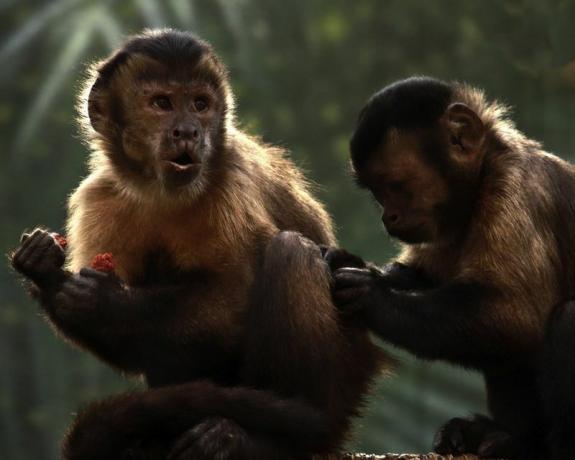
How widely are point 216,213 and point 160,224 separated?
1.02 ft

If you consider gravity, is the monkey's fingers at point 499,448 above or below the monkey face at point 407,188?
below

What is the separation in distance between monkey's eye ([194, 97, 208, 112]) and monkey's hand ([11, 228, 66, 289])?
1.07m

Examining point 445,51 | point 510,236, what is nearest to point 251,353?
point 510,236

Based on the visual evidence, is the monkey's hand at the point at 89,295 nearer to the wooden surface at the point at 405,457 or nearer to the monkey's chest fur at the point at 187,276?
the monkey's chest fur at the point at 187,276

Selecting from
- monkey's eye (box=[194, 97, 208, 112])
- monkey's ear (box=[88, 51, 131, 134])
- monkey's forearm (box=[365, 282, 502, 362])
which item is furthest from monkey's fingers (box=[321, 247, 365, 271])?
monkey's ear (box=[88, 51, 131, 134])

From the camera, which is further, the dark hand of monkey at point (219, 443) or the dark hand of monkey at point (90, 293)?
the dark hand of monkey at point (90, 293)

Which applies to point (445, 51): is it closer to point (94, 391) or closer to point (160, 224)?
point (94, 391)

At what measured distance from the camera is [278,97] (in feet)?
47.3

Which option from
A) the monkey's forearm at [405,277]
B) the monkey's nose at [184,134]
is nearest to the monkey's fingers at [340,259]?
the monkey's forearm at [405,277]

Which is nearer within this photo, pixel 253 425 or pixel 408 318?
pixel 253 425

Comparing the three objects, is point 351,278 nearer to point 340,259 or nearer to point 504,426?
point 340,259

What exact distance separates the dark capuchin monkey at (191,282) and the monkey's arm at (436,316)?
0.15 meters

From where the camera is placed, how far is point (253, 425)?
17.3 feet

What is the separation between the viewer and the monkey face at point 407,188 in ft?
19.7
